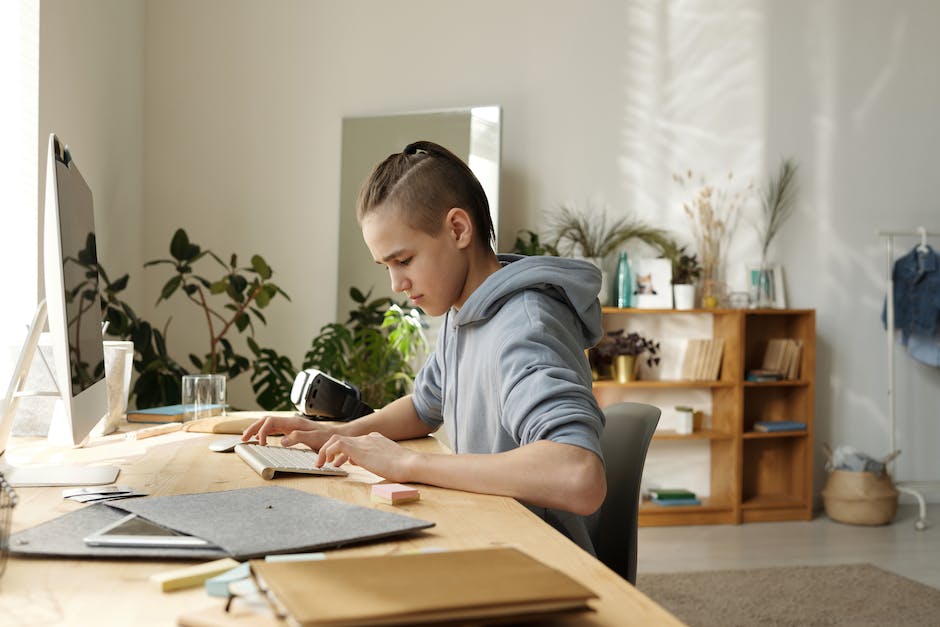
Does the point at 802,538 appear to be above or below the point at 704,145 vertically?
below

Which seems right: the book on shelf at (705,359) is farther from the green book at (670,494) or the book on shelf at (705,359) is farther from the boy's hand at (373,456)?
the boy's hand at (373,456)

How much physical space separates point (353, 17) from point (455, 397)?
141 inches

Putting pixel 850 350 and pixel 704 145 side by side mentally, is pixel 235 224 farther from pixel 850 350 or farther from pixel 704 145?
pixel 850 350

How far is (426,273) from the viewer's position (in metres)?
1.57

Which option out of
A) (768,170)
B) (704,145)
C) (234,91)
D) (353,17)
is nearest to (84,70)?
(234,91)

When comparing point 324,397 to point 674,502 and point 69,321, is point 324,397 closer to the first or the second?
point 69,321

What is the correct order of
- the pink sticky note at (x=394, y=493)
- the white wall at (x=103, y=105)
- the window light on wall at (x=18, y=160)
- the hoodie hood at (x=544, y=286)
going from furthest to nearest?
the white wall at (x=103, y=105), the window light on wall at (x=18, y=160), the hoodie hood at (x=544, y=286), the pink sticky note at (x=394, y=493)

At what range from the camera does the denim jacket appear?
4.92 m

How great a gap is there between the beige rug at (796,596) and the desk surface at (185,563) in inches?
82.7

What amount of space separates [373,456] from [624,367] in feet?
11.3

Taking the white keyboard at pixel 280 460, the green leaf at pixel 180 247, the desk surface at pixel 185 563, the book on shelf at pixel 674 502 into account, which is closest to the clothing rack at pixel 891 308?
the book on shelf at pixel 674 502

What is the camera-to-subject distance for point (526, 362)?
1.36 metres

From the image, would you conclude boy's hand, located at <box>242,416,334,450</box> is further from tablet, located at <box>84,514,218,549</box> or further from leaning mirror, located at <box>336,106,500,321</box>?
leaning mirror, located at <box>336,106,500,321</box>

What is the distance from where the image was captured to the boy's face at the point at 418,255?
5.08ft
